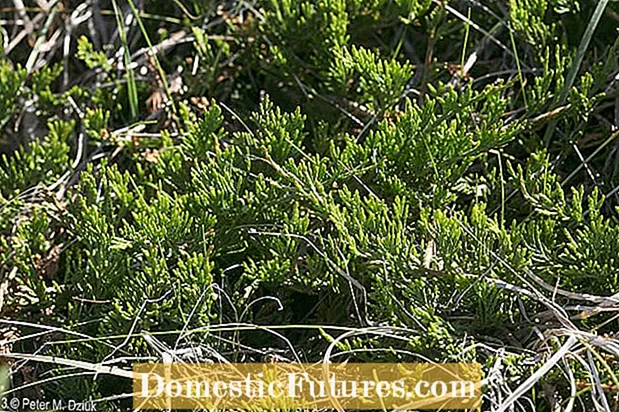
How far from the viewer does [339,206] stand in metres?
1.52

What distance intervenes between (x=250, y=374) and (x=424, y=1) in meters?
0.88

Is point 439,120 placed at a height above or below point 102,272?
above

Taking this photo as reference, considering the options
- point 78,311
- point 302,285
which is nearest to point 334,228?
point 302,285

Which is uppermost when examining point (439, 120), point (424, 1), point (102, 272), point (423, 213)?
point (424, 1)

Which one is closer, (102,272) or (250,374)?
(250,374)

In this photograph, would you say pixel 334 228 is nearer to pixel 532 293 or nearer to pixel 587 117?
pixel 532 293

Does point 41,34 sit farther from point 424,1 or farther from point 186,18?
point 424,1

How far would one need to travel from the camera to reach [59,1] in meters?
2.20

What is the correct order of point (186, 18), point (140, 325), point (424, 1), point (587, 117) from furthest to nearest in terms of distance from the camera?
point (186, 18)
point (424, 1)
point (587, 117)
point (140, 325)

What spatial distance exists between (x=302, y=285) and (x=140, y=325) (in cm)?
30

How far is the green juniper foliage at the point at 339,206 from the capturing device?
140 centimetres

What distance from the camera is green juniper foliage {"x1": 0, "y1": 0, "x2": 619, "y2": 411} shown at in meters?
1.40

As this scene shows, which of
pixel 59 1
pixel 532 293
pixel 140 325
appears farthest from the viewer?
pixel 59 1

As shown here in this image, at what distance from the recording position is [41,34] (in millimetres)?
2115
